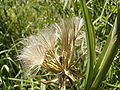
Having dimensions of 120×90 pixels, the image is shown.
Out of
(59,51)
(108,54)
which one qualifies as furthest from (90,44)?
(59,51)

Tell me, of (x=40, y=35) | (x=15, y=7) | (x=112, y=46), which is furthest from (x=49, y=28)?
(x=15, y=7)

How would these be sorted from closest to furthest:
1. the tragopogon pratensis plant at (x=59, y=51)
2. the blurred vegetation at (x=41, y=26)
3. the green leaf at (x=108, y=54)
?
the green leaf at (x=108, y=54), the tragopogon pratensis plant at (x=59, y=51), the blurred vegetation at (x=41, y=26)

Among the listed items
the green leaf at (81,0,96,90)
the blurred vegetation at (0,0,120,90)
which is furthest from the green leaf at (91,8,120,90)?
the blurred vegetation at (0,0,120,90)

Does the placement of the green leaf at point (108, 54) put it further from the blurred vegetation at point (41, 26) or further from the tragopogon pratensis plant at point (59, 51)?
the blurred vegetation at point (41, 26)

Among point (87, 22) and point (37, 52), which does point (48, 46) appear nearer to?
point (37, 52)

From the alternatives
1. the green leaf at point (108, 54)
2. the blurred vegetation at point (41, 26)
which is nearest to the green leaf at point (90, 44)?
the green leaf at point (108, 54)
